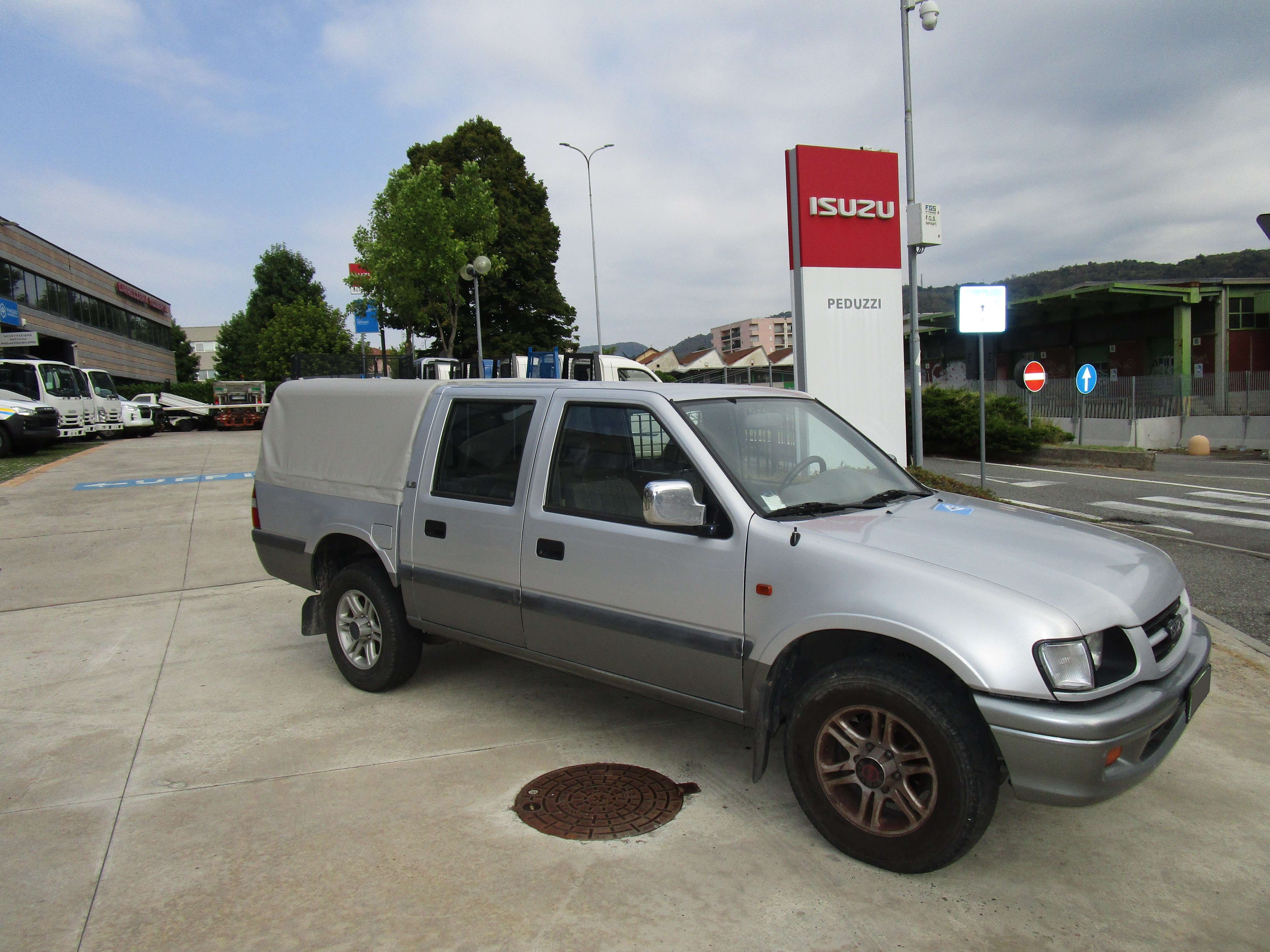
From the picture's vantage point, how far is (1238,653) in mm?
5633

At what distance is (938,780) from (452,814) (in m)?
1.94

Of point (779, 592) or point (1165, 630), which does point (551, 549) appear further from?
point (1165, 630)

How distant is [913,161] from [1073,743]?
1276 cm

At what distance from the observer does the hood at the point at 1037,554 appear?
Result: 2.89 m

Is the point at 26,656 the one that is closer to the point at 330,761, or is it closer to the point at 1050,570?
the point at 330,761

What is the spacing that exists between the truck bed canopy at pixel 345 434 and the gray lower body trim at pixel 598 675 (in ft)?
2.55

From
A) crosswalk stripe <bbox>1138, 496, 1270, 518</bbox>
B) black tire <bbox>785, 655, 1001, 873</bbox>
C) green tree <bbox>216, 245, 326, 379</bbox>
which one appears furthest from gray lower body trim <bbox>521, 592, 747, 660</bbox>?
green tree <bbox>216, 245, 326, 379</bbox>

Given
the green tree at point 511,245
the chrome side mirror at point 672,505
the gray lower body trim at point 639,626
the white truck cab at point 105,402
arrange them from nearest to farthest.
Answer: the chrome side mirror at point 672,505 < the gray lower body trim at point 639,626 < the white truck cab at point 105,402 < the green tree at point 511,245

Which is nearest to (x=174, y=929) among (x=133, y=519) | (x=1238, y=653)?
(x=1238, y=653)

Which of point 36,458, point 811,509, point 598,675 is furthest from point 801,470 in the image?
point 36,458

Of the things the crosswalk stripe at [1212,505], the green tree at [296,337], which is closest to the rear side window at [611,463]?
the crosswalk stripe at [1212,505]

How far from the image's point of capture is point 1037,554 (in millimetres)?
3211

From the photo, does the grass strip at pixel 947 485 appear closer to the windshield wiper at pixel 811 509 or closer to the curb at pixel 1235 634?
the curb at pixel 1235 634

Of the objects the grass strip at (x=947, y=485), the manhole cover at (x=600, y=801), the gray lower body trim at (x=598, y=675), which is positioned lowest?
the manhole cover at (x=600, y=801)
